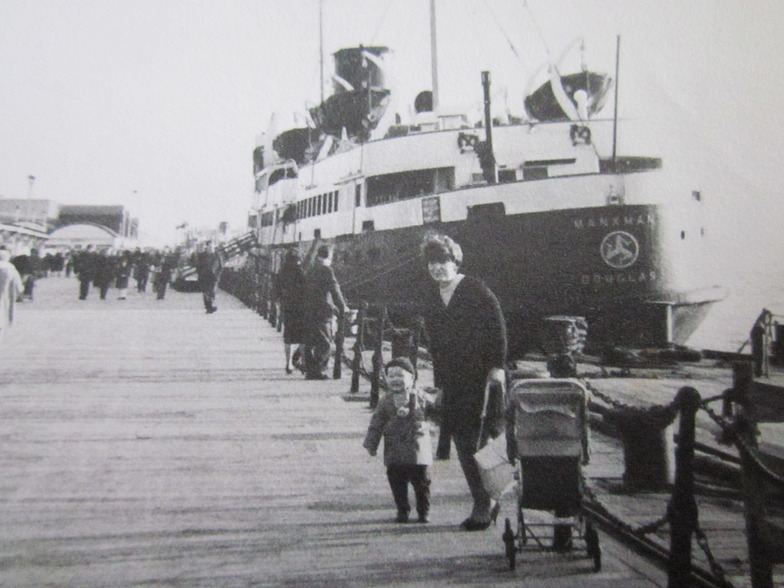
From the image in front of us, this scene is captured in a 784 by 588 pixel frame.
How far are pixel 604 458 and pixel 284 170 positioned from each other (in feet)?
74.9

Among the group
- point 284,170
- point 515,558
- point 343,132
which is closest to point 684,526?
point 515,558

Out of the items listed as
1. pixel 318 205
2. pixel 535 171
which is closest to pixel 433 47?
pixel 535 171

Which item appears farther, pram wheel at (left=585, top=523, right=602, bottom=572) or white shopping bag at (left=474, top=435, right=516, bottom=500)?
white shopping bag at (left=474, top=435, right=516, bottom=500)

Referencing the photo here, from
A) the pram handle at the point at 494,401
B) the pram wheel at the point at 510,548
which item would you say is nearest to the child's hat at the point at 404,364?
the pram handle at the point at 494,401

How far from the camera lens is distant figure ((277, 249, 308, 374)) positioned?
9759 millimetres

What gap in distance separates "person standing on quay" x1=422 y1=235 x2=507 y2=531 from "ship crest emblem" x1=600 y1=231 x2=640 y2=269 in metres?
8.67

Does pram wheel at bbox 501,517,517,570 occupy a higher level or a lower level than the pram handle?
lower

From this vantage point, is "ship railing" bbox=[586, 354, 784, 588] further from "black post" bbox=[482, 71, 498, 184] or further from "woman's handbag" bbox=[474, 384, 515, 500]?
"black post" bbox=[482, 71, 498, 184]

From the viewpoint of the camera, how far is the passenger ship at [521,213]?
12352 millimetres

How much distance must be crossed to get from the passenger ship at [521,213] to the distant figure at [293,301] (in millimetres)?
3660

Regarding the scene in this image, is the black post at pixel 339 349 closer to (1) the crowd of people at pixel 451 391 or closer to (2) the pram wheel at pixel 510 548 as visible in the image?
(1) the crowd of people at pixel 451 391

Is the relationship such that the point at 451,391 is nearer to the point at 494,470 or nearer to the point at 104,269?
the point at 494,470

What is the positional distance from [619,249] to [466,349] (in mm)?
10562

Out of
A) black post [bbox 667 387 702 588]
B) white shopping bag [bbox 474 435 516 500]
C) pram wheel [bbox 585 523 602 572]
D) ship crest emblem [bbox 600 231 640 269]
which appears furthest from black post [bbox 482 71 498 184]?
black post [bbox 667 387 702 588]
